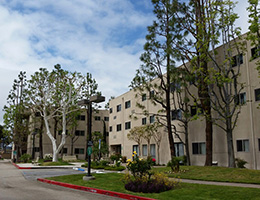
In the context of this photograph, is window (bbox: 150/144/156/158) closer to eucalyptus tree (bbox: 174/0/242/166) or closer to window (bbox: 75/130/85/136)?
eucalyptus tree (bbox: 174/0/242/166)

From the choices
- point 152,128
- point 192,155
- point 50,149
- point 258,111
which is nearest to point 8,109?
point 50,149

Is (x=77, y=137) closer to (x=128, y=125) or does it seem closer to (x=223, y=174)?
(x=128, y=125)

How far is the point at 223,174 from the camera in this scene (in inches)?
642

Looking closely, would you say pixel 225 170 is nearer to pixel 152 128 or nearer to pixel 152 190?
pixel 152 190

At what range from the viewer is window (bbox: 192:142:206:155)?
1024 inches

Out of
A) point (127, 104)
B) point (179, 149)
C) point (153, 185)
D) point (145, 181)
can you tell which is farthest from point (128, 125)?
point (153, 185)

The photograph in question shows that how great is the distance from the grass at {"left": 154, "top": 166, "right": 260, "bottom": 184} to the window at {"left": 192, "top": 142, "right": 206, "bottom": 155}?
24.5 ft

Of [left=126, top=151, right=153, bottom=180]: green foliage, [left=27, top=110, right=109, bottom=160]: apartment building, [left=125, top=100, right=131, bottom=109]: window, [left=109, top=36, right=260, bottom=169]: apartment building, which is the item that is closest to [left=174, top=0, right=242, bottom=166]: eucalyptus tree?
[left=109, top=36, right=260, bottom=169]: apartment building

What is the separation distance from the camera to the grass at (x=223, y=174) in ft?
48.1

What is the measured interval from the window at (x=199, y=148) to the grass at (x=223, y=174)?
747 centimetres

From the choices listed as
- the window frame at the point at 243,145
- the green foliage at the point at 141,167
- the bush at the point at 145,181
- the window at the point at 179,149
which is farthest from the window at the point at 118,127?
the green foliage at the point at 141,167

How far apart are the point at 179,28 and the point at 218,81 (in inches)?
338

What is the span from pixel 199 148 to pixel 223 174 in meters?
10.3

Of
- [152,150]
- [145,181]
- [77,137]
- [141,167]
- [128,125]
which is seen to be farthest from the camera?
[77,137]
